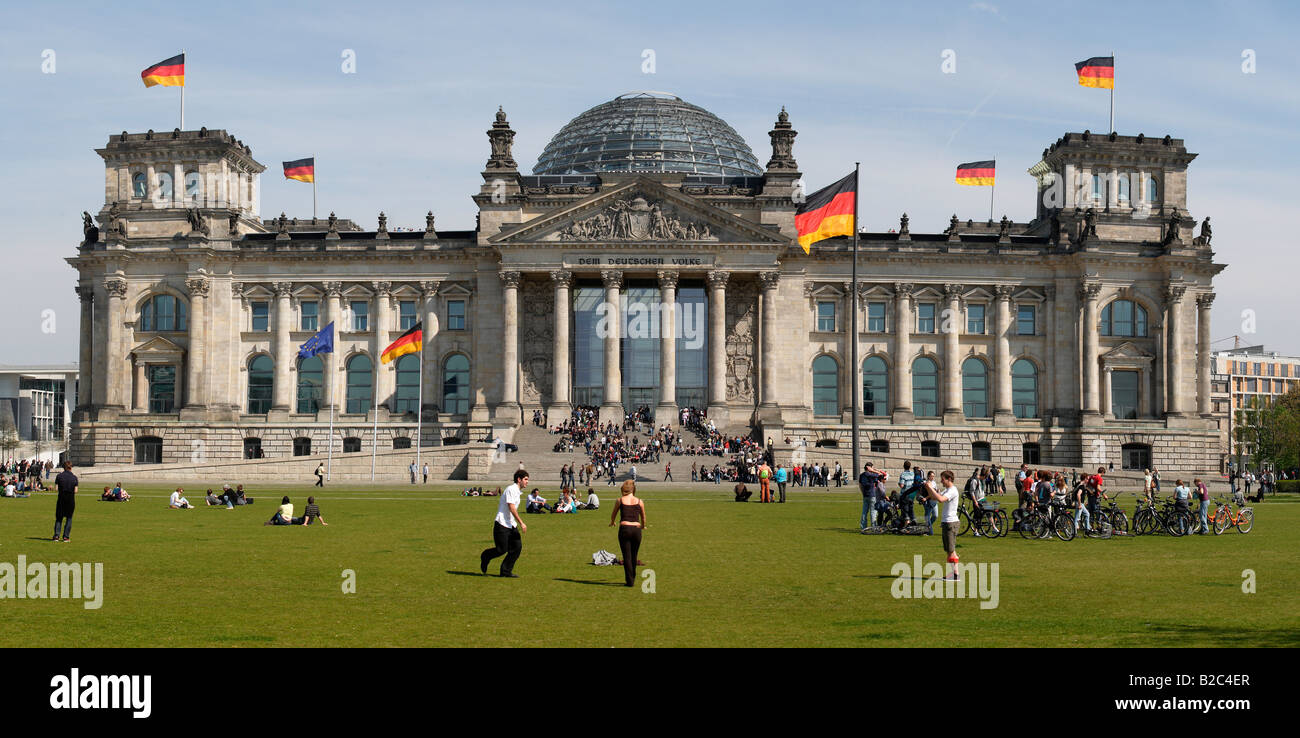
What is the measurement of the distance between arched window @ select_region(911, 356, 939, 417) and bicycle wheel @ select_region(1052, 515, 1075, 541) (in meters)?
61.0

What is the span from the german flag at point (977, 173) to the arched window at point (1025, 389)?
44.5 feet

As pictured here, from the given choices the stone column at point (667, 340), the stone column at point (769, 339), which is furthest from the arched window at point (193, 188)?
the stone column at point (769, 339)

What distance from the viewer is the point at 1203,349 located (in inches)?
3755

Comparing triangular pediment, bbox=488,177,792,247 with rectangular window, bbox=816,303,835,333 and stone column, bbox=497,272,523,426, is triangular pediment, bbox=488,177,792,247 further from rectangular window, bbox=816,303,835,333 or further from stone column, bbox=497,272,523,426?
rectangular window, bbox=816,303,835,333

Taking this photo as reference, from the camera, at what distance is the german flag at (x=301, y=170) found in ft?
323

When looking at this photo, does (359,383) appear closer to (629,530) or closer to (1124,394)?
(1124,394)

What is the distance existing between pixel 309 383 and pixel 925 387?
45502mm

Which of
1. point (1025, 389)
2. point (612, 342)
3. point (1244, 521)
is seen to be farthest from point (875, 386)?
point (1244, 521)

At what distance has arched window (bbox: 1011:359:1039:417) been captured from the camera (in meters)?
95.8

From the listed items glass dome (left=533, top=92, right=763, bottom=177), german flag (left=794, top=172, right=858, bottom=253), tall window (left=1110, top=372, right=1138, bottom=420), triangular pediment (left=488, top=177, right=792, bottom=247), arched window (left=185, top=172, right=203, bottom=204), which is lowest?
tall window (left=1110, top=372, right=1138, bottom=420)

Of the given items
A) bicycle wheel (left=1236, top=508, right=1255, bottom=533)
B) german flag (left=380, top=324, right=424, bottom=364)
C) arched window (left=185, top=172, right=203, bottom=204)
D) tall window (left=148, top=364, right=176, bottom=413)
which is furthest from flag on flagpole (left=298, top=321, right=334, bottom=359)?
bicycle wheel (left=1236, top=508, right=1255, bottom=533)
